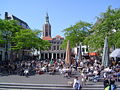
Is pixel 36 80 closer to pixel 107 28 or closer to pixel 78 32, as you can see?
pixel 107 28

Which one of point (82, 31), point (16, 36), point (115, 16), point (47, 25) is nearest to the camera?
point (115, 16)

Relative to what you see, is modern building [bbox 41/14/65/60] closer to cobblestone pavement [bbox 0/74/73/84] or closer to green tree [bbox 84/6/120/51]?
green tree [bbox 84/6/120/51]

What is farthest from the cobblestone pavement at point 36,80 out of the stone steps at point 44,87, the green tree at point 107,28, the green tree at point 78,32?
the green tree at point 78,32

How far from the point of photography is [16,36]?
4475cm

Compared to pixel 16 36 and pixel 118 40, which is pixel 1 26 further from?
pixel 118 40

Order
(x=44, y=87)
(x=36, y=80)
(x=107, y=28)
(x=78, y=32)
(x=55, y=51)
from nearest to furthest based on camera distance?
(x=44, y=87)
(x=36, y=80)
(x=107, y=28)
(x=78, y=32)
(x=55, y=51)

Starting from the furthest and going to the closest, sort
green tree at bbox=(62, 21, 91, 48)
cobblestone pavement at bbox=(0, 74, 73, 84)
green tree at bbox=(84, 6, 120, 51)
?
1. green tree at bbox=(62, 21, 91, 48)
2. green tree at bbox=(84, 6, 120, 51)
3. cobblestone pavement at bbox=(0, 74, 73, 84)

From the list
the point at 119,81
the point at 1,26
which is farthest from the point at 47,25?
the point at 119,81

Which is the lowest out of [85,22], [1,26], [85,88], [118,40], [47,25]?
[85,88]

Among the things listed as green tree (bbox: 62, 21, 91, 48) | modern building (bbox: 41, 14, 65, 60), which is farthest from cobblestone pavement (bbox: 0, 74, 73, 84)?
modern building (bbox: 41, 14, 65, 60)

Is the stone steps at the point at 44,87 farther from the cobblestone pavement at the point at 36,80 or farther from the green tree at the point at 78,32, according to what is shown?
the green tree at the point at 78,32

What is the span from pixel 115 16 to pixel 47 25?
103977 mm

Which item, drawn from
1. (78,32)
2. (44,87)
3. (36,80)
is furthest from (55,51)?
(44,87)

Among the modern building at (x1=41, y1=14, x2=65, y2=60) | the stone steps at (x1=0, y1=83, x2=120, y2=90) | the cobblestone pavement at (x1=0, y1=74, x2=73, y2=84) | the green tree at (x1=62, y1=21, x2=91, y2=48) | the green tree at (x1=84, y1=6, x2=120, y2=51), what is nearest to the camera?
the stone steps at (x1=0, y1=83, x2=120, y2=90)
